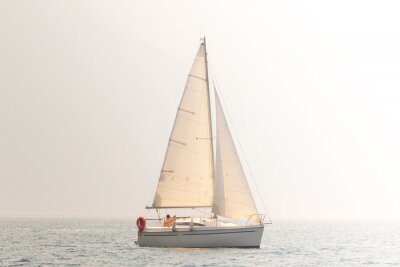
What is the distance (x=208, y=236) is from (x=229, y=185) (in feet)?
14.9

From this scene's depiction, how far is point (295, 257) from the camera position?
61.1 m

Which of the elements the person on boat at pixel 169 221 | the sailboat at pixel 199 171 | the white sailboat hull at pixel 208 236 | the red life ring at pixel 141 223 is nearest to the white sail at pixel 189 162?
the sailboat at pixel 199 171

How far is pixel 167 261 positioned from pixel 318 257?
1654cm

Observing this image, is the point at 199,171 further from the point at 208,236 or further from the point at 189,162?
the point at 208,236

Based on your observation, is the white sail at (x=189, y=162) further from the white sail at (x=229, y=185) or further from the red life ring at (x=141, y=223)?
the red life ring at (x=141, y=223)

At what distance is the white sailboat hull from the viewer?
5531 cm

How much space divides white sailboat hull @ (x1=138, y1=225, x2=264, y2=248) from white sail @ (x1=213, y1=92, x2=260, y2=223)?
1410 mm

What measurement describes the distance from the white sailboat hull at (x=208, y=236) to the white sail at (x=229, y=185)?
4.63 ft

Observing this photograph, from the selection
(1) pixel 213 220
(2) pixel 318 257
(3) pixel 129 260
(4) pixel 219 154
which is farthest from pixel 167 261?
(2) pixel 318 257

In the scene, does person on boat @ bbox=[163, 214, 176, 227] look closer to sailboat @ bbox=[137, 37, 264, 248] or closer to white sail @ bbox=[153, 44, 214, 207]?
sailboat @ bbox=[137, 37, 264, 248]

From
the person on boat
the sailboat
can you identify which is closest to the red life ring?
the sailboat

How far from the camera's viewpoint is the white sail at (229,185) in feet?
189

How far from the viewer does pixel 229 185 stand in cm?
5784

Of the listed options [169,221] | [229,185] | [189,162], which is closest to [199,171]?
[189,162]
